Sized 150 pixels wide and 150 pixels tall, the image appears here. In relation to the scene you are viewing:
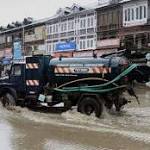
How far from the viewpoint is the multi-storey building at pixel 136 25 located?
1943 inches

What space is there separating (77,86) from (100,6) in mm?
40033

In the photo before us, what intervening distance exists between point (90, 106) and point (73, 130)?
361 centimetres

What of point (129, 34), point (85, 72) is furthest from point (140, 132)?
point (129, 34)

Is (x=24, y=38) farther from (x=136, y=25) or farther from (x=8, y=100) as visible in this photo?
(x=8, y=100)

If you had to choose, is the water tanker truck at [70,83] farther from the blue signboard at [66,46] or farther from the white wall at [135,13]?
the blue signboard at [66,46]

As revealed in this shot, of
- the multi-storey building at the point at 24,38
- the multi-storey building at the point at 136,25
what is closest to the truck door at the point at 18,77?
the multi-storey building at the point at 136,25

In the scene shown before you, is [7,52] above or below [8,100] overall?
above

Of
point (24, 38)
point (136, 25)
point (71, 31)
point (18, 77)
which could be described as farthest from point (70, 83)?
point (24, 38)

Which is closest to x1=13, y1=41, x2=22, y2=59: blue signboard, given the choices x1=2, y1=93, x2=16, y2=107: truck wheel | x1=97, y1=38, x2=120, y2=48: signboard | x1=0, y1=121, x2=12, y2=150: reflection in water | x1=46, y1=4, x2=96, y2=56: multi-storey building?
x1=46, y1=4, x2=96, y2=56: multi-storey building

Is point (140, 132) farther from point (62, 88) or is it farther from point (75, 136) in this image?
point (62, 88)

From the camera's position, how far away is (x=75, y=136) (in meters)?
14.0

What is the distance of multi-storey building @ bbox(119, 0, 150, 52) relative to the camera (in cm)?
4934

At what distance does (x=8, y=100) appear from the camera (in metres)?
21.9

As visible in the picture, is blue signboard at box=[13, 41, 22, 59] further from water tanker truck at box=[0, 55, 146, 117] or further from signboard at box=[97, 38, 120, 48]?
water tanker truck at box=[0, 55, 146, 117]
